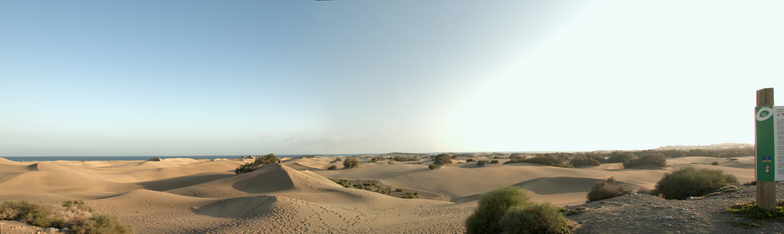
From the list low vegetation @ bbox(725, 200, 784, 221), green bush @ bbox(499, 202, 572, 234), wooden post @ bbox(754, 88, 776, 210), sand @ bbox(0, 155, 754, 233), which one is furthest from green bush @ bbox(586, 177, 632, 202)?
green bush @ bbox(499, 202, 572, 234)

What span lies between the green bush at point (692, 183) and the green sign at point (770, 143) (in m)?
4.53

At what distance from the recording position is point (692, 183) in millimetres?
9258

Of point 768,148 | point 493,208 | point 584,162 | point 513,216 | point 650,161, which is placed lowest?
point 584,162

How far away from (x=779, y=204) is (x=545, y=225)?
442cm

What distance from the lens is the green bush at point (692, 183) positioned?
9031 mm

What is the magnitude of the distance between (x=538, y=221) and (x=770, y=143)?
173 inches

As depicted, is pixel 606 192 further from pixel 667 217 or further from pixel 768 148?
pixel 768 148

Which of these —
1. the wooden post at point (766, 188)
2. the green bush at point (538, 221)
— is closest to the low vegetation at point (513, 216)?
the green bush at point (538, 221)

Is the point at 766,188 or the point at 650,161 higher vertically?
the point at 766,188

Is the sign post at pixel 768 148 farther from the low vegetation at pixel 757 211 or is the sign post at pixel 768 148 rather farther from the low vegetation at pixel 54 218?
the low vegetation at pixel 54 218

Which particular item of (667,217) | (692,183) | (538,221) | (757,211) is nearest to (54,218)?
(538,221)

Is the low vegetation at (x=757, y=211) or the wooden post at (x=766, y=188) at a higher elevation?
the wooden post at (x=766, y=188)

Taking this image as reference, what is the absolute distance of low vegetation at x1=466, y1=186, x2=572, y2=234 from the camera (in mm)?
5598

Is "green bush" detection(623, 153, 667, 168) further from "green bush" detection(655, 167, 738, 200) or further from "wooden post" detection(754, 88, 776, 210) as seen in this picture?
"wooden post" detection(754, 88, 776, 210)
